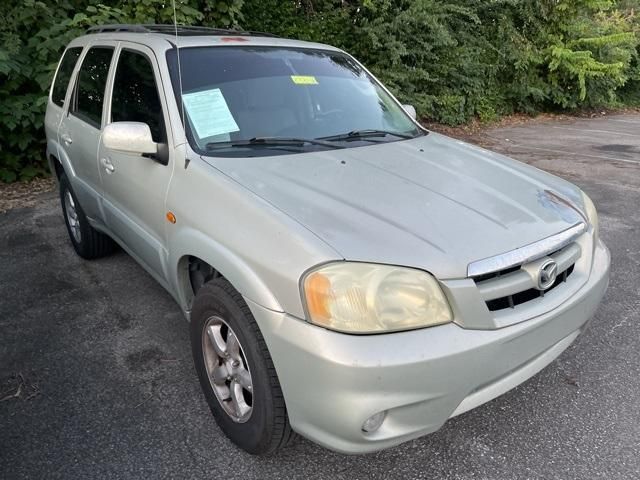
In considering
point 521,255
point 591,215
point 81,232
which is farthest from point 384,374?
point 81,232

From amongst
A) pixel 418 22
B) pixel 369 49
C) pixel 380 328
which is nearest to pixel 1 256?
pixel 380 328

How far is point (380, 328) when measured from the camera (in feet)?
5.78

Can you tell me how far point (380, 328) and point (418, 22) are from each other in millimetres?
9523

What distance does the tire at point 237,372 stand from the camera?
76.9 inches

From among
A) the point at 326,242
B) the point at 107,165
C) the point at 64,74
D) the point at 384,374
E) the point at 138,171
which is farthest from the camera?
the point at 64,74

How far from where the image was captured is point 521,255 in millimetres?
1958

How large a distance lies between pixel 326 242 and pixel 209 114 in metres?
1.21

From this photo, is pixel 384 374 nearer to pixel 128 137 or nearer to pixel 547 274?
pixel 547 274

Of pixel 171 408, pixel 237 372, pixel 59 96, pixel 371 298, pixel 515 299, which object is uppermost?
pixel 59 96

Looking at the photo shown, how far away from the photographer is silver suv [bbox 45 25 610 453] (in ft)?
5.81

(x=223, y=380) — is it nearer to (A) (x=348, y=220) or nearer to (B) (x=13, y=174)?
(A) (x=348, y=220)

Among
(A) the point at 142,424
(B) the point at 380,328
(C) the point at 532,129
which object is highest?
(B) the point at 380,328

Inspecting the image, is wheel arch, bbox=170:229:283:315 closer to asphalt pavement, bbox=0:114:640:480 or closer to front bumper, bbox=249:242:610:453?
front bumper, bbox=249:242:610:453

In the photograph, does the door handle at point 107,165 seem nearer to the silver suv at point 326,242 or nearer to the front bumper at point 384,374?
the silver suv at point 326,242
